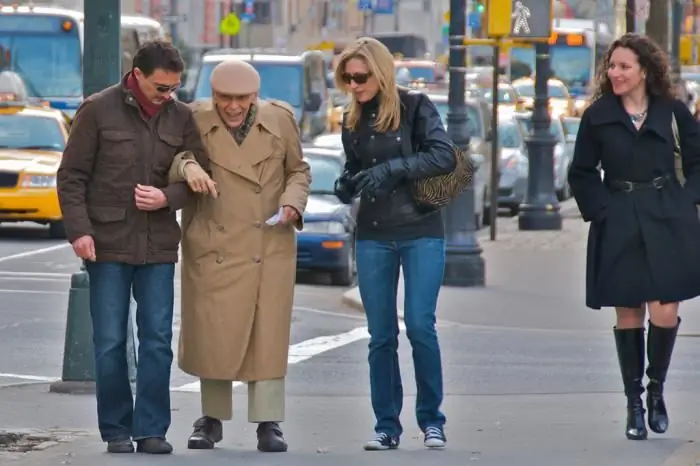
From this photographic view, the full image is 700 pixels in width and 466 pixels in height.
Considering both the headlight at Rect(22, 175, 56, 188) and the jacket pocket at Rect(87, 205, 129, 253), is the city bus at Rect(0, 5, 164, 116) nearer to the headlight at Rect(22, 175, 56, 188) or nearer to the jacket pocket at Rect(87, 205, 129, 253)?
the headlight at Rect(22, 175, 56, 188)

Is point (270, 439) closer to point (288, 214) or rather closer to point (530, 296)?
point (288, 214)

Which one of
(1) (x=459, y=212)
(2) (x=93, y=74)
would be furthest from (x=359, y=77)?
(1) (x=459, y=212)

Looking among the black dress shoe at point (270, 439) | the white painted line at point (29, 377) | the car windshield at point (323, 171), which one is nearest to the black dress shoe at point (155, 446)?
the black dress shoe at point (270, 439)

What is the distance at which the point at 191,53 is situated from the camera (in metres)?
62.8

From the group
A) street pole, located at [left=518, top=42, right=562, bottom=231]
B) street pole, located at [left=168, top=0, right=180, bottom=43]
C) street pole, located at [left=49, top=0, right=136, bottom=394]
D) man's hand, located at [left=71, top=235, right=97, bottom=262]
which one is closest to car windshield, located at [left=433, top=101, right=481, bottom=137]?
street pole, located at [left=518, top=42, right=562, bottom=231]

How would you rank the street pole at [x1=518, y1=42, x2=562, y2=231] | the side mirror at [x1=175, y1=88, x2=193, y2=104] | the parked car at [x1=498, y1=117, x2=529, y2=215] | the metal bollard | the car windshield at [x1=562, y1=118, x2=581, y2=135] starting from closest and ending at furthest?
the metal bollard → the street pole at [x1=518, y1=42, x2=562, y2=231] → the parked car at [x1=498, y1=117, x2=529, y2=215] → the side mirror at [x1=175, y1=88, x2=193, y2=104] → the car windshield at [x1=562, y1=118, x2=581, y2=135]

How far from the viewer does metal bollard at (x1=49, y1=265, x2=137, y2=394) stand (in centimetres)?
1078

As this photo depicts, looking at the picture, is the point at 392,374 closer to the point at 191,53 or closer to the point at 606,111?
the point at 606,111

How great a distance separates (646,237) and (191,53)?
54575mm

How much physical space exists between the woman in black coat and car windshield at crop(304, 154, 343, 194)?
11.4 meters

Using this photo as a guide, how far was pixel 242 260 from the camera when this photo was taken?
8.64 m

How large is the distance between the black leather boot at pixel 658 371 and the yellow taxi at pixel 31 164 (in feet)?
47.3

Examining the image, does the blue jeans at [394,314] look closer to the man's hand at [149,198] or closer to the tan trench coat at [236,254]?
the tan trench coat at [236,254]

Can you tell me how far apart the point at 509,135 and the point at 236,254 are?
75.8 feet
